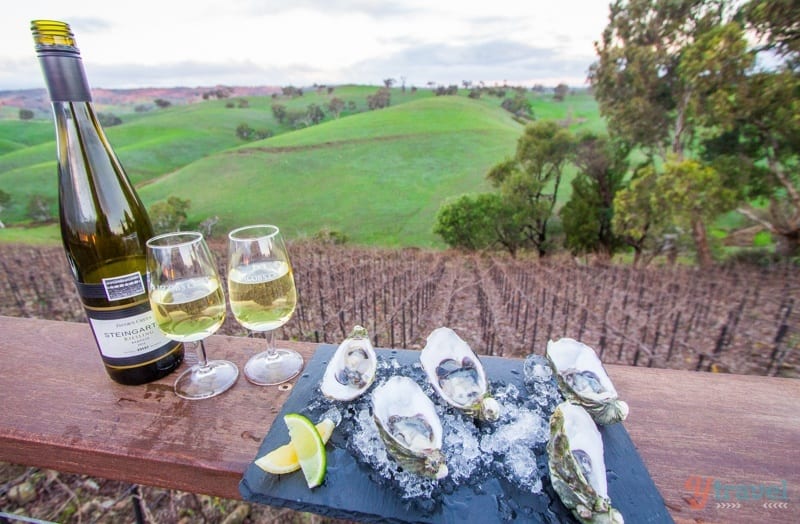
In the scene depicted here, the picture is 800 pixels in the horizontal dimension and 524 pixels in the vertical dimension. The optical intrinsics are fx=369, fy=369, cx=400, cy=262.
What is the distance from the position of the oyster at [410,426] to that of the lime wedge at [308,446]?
0.32 ft

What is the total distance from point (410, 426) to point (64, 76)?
0.81m

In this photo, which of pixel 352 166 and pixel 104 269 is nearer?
pixel 104 269

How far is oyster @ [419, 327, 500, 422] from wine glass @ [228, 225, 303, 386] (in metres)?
0.30

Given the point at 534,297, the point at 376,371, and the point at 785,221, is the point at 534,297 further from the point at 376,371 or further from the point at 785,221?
the point at 785,221

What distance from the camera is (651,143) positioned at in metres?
10.2

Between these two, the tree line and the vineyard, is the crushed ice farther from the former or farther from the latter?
the tree line

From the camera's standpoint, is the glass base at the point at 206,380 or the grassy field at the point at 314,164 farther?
the grassy field at the point at 314,164

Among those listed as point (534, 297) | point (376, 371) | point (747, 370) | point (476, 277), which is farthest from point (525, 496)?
point (476, 277)

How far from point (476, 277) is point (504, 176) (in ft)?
26.1

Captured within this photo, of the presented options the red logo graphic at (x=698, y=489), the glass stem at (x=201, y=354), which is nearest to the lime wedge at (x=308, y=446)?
the glass stem at (x=201, y=354)

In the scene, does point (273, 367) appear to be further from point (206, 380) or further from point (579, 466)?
point (579, 466)

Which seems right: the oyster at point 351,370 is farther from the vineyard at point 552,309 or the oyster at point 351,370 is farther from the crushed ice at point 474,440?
the vineyard at point 552,309

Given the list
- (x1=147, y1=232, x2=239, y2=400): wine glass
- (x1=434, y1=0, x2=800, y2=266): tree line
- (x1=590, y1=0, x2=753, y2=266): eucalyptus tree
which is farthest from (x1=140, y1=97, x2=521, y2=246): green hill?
(x1=147, y1=232, x2=239, y2=400): wine glass

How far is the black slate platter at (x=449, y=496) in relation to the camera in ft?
1.54
